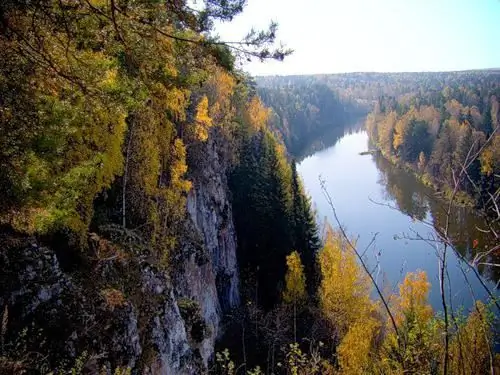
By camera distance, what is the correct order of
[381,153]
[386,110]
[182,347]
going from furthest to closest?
1. [386,110]
2. [381,153]
3. [182,347]

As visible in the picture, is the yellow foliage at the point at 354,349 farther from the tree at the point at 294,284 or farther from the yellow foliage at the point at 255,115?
the yellow foliage at the point at 255,115

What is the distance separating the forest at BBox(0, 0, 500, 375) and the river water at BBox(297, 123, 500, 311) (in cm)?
446

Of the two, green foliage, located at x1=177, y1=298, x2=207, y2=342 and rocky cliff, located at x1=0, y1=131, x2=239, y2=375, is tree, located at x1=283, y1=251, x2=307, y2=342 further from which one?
green foliage, located at x1=177, y1=298, x2=207, y2=342

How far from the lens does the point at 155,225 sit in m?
16.2

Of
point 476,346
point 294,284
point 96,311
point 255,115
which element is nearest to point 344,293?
point 294,284

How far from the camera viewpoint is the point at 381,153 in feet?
272

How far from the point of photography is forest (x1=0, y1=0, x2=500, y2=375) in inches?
217

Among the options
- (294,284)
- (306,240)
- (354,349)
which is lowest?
(294,284)

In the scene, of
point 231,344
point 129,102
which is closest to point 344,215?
point 231,344

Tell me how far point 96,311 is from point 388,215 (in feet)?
135

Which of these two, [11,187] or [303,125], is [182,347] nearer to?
[11,187]

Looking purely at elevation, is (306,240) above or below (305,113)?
below

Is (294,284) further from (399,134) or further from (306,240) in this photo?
(399,134)

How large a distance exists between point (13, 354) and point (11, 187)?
2736mm
